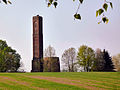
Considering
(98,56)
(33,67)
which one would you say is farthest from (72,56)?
(33,67)

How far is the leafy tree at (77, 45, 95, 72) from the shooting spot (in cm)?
5975

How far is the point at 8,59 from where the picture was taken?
53.6 metres

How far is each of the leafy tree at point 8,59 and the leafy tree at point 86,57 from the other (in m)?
18.0

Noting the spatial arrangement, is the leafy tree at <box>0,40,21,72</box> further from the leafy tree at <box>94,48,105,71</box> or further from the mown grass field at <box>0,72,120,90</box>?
the mown grass field at <box>0,72,120,90</box>

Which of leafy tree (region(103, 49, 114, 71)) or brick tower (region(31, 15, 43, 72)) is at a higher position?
brick tower (region(31, 15, 43, 72))

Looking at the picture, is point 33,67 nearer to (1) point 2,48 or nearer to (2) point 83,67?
(1) point 2,48

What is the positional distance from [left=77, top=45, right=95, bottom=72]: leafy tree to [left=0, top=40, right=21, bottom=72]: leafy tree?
18.0 metres

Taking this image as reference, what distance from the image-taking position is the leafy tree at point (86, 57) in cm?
5975

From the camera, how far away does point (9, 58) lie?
53969mm

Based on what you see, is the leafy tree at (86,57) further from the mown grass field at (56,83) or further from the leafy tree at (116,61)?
the mown grass field at (56,83)

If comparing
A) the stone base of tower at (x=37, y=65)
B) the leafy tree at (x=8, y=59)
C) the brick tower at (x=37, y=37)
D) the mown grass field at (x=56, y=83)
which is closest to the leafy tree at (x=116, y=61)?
the brick tower at (x=37, y=37)

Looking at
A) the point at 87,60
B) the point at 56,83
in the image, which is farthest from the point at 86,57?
the point at 56,83

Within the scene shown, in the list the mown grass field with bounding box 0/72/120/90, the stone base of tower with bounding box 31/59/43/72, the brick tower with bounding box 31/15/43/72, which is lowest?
the mown grass field with bounding box 0/72/120/90

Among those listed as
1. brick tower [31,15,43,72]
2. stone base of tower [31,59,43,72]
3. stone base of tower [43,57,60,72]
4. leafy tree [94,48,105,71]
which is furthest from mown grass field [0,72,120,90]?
brick tower [31,15,43,72]
